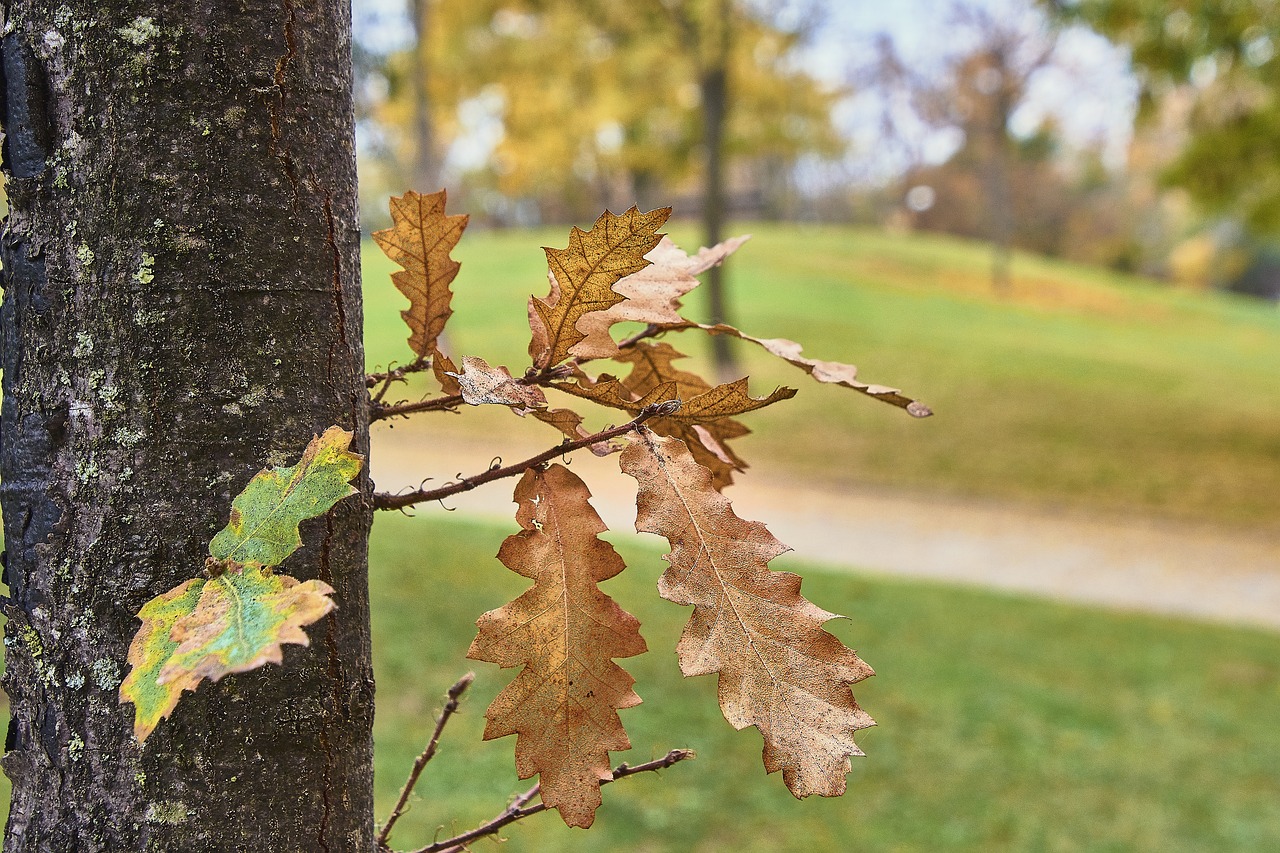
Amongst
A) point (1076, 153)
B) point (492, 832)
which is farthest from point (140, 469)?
point (1076, 153)

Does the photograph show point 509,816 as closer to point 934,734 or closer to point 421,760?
point 421,760

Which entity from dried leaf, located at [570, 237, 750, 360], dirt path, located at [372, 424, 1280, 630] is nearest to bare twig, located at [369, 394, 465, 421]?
dried leaf, located at [570, 237, 750, 360]

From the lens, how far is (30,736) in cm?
68

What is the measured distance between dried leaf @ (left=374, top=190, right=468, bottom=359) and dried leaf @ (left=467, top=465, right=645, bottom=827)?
0.75 ft

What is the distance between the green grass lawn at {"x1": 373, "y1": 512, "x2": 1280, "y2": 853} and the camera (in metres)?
4.22

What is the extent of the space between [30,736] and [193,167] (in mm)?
388

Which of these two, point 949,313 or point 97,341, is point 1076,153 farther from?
point 97,341

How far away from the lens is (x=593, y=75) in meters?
15.4

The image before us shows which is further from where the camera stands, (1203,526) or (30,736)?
(1203,526)

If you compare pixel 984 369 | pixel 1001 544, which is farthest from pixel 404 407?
pixel 984 369

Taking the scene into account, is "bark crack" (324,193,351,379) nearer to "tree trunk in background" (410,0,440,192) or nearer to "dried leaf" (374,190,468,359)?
"dried leaf" (374,190,468,359)

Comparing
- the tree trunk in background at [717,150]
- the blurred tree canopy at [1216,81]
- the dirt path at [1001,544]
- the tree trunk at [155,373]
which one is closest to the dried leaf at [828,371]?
the tree trunk at [155,373]

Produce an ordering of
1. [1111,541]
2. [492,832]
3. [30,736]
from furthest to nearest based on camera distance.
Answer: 1. [1111,541]
2. [492,832]
3. [30,736]

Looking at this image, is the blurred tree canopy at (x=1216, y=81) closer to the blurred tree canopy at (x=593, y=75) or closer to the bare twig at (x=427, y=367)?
the blurred tree canopy at (x=593, y=75)
